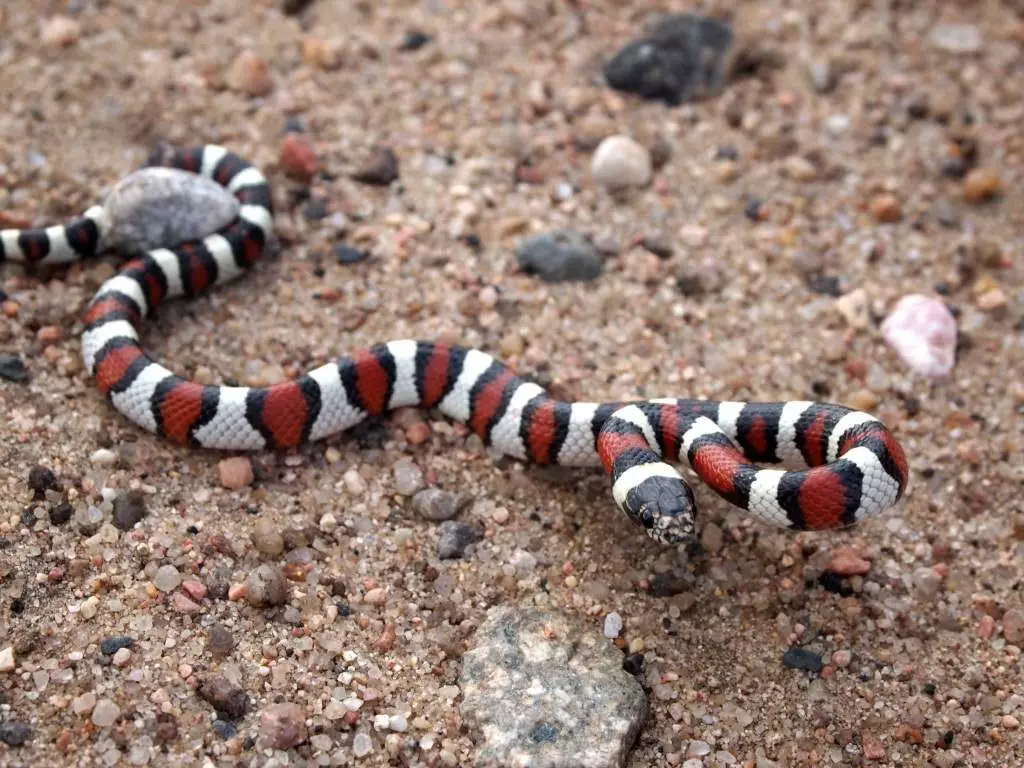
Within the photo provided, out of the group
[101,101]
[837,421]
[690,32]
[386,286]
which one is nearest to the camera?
[837,421]

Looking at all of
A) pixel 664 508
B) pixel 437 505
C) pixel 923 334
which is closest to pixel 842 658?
pixel 664 508

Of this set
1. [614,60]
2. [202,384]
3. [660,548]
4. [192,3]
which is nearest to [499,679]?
[660,548]

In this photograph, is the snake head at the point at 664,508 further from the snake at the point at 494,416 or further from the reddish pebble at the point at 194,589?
the reddish pebble at the point at 194,589

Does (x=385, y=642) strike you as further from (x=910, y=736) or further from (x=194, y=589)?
(x=910, y=736)

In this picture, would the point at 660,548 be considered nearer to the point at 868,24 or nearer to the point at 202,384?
the point at 202,384

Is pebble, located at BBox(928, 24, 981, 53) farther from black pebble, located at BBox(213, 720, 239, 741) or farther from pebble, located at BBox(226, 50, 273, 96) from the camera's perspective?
black pebble, located at BBox(213, 720, 239, 741)

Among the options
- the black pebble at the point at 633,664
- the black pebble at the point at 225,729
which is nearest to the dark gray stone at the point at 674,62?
the black pebble at the point at 633,664
